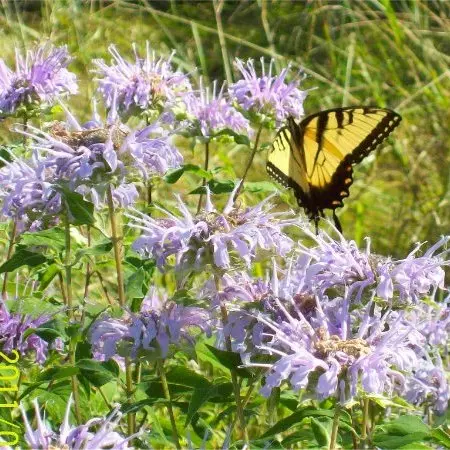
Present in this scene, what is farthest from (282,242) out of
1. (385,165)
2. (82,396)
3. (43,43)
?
(385,165)

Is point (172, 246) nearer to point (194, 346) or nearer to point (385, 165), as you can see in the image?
point (194, 346)

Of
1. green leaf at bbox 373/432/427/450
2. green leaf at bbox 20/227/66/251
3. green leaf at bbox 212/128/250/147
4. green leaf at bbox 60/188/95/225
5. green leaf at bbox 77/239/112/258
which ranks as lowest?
Result: green leaf at bbox 373/432/427/450

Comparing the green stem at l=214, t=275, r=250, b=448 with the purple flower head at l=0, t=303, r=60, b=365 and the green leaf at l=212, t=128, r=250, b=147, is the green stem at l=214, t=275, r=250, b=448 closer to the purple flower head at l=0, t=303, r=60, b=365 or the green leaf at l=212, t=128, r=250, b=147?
the purple flower head at l=0, t=303, r=60, b=365

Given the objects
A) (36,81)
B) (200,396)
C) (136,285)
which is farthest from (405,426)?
(36,81)

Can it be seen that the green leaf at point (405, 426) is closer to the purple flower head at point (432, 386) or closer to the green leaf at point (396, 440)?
the green leaf at point (396, 440)

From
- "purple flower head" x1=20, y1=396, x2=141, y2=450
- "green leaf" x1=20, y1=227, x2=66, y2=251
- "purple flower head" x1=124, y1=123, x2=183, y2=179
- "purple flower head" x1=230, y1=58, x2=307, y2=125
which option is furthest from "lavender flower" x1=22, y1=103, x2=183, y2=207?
"purple flower head" x1=230, y1=58, x2=307, y2=125

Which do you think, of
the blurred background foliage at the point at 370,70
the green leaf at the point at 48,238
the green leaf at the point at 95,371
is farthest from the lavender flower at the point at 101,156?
the blurred background foliage at the point at 370,70

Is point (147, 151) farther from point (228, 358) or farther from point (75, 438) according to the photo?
point (75, 438)
